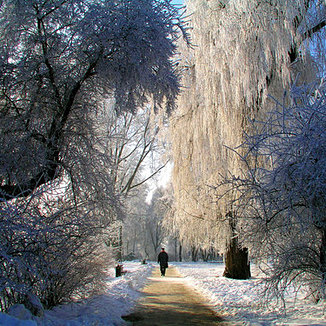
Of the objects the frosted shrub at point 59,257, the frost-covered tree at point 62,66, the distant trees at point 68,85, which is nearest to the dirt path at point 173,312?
the frosted shrub at point 59,257

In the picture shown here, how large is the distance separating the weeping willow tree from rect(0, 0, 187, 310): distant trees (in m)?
2.42

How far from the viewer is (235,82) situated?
7539mm

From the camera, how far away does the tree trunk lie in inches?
376

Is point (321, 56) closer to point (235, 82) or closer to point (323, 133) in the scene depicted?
point (235, 82)

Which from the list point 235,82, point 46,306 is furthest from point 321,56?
point 46,306

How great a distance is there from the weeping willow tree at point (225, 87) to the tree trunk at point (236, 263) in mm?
32

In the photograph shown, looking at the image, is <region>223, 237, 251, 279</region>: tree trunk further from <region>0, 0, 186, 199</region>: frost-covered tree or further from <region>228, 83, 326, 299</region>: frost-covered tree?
<region>0, 0, 186, 199</region>: frost-covered tree

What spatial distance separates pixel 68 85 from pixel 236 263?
773cm

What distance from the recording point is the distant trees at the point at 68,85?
14.6 feet

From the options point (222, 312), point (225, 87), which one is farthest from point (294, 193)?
point (225, 87)

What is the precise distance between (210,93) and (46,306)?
6.51 metres

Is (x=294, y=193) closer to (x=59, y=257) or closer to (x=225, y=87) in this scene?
(x=59, y=257)

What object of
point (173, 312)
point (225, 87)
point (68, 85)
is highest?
point (225, 87)

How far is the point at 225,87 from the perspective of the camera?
7789mm
